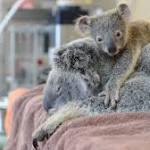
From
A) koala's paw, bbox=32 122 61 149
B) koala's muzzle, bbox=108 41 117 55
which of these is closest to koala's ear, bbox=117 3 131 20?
koala's muzzle, bbox=108 41 117 55

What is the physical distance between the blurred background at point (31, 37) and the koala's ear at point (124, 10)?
1565mm

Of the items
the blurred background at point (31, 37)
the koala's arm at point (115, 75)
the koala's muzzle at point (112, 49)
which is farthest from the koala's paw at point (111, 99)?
the blurred background at point (31, 37)

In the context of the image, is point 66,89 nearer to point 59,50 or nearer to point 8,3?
point 59,50

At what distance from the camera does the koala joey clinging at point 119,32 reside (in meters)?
1.12

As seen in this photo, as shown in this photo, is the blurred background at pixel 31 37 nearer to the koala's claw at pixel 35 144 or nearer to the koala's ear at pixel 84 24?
the koala's ear at pixel 84 24

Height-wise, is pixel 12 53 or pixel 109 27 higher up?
pixel 109 27

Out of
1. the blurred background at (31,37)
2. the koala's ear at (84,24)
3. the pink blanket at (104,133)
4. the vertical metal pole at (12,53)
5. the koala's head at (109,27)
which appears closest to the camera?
the pink blanket at (104,133)

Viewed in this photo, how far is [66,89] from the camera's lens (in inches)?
44.5

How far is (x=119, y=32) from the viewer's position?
1199 mm

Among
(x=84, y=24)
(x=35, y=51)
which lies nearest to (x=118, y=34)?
(x=84, y=24)

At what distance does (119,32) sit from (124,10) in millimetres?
84

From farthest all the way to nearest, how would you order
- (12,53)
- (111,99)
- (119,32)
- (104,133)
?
(12,53)
(119,32)
(111,99)
(104,133)

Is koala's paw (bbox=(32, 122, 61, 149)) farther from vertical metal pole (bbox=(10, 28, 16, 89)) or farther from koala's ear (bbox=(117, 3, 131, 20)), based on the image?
vertical metal pole (bbox=(10, 28, 16, 89))

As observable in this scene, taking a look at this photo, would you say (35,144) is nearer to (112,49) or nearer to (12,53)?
(112,49)
